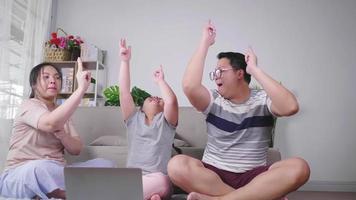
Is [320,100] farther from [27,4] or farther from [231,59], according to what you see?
[27,4]

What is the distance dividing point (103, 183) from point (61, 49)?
103 inches

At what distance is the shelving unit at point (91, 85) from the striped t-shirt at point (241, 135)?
2154 mm

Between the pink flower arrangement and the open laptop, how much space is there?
8.46 ft

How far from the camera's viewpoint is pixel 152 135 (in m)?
1.59

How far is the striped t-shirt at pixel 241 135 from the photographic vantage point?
1.46 meters

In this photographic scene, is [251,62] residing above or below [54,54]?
below

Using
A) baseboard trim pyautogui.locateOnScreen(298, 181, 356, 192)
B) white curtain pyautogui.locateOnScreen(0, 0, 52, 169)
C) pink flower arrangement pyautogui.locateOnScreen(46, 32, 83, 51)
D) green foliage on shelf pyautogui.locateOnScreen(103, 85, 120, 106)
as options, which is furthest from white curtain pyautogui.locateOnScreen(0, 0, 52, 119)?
baseboard trim pyautogui.locateOnScreen(298, 181, 356, 192)

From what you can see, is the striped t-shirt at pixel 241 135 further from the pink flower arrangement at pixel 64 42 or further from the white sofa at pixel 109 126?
the pink flower arrangement at pixel 64 42

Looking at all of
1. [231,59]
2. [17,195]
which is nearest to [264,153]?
[231,59]

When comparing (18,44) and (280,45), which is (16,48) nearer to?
(18,44)

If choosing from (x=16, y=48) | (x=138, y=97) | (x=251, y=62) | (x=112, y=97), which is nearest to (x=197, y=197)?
(x=251, y=62)

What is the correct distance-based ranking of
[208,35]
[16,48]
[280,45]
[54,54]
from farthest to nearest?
[280,45] < [54,54] < [16,48] < [208,35]

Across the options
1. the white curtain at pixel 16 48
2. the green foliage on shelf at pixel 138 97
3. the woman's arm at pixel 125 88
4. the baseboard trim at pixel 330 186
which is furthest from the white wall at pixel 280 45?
the woman's arm at pixel 125 88

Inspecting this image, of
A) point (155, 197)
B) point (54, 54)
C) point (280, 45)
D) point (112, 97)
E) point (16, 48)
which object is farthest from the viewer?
point (280, 45)
